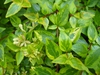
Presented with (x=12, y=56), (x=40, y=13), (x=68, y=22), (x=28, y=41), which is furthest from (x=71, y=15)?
(x=12, y=56)

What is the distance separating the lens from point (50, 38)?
122cm

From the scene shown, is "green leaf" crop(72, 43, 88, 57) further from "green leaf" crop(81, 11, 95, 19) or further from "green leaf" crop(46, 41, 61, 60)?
"green leaf" crop(81, 11, 95, 19)

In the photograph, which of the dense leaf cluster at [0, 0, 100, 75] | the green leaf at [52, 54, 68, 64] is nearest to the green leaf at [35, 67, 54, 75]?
the dense leaf cluster at [0, 0, 100, 75]

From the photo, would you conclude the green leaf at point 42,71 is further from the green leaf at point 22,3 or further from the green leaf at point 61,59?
the green leaf at point 22,3

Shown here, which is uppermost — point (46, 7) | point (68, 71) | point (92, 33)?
point (46, 7)

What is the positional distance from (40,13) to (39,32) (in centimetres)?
15

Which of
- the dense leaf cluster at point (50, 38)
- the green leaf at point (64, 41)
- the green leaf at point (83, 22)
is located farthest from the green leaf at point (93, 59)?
the green leaf at point (83, 22)

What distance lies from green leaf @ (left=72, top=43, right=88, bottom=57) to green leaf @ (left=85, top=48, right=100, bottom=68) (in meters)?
0.05

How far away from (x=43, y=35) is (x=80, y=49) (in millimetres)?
202

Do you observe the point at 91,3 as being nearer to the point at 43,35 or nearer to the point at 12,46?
the point at 43,35

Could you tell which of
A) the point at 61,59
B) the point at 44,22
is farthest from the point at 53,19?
the point at 61,59

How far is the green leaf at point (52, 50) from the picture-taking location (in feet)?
3.65

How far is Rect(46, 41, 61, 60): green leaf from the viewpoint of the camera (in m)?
1.11

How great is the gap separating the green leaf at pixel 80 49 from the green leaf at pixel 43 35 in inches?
5.2
